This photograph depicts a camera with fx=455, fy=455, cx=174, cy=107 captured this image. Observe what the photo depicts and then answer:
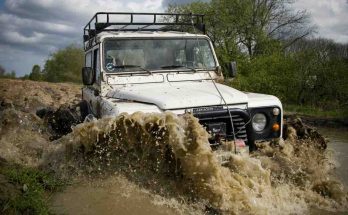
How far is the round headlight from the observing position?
503 cm

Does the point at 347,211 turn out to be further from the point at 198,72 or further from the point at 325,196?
the point at 198,72

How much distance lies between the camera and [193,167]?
167 inches

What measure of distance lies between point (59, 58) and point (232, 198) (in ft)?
113

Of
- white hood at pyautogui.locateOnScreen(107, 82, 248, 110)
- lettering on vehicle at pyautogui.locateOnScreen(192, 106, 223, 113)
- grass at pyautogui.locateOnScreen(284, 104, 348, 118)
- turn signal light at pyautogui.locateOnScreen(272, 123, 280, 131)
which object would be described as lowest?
grass at pyautogui.locateOnScreen(284, 104, 348, 118)

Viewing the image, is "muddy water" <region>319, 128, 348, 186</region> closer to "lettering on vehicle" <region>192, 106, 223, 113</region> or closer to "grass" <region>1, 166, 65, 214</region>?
"lettering on vehicle" <region>192, 106, 223, 113</region>

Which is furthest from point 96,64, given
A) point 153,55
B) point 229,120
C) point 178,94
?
point 229,120

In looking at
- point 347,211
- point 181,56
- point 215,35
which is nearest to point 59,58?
point 215,35

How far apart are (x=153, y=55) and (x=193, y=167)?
7.02 ft

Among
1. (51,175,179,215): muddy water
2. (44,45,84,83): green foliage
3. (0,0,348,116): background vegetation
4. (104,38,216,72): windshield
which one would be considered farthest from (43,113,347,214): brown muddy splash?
(44,45,84,83): green foliage

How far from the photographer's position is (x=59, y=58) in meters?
36.8

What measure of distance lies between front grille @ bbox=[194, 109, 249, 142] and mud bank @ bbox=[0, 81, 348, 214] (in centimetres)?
26

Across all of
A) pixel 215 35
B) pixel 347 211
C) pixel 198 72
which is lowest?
pixel 347 211

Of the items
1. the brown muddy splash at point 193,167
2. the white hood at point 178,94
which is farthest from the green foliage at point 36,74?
the brown muddy splash at point 193,167

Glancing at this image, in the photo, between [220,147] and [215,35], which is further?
[215,35]
